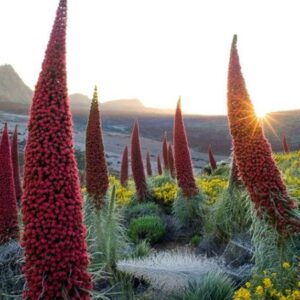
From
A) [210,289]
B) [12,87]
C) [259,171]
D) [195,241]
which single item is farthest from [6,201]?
[12,87]

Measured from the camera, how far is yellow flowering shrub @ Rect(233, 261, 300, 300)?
3.93m

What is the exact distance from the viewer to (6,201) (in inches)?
237

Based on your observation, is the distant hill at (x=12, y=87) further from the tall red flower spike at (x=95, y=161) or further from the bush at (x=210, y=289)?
the bush at (x=210, y=289)

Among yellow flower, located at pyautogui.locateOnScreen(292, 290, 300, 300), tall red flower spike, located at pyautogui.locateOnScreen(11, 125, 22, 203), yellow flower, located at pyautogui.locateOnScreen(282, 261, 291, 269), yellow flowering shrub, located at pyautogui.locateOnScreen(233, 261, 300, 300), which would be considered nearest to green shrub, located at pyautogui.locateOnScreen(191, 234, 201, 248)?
tall red flower spike, located at pyautogui.locateOnScreen(11, 125, 22, 203)

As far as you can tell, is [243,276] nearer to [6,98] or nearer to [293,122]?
[293,122]

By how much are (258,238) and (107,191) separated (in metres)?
3.03

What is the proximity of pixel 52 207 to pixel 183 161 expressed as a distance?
7427mm

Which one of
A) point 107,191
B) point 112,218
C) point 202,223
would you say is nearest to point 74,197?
point 112,218

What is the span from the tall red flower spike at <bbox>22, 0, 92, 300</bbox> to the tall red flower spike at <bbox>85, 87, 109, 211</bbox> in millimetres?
3882

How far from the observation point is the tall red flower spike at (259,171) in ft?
14.4

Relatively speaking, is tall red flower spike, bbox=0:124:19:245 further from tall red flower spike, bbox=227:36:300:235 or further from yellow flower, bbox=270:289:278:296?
yellow flower, bbox=270:289:278:296

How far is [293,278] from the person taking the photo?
416cm

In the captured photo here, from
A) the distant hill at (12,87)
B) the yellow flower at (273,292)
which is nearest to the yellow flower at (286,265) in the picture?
the yellow flower at (273,292)

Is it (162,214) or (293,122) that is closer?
(162,214)
